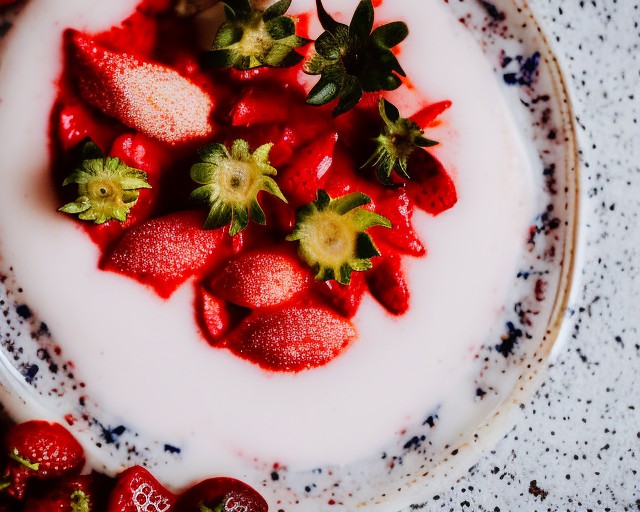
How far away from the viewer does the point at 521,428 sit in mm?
1298

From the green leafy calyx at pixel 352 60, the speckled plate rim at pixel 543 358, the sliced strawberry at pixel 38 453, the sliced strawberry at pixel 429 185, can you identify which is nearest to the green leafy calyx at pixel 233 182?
the green leafy calyx at pixel 352 60

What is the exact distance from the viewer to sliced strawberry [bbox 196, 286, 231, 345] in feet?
3.81

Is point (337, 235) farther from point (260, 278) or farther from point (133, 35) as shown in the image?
point (133, 35)

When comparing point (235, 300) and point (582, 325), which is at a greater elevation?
point (235, 300)

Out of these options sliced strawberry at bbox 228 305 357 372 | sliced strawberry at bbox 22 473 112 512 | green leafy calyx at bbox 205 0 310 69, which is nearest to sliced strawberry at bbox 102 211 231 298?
sliced strawberry at bbox 228 305 357 372

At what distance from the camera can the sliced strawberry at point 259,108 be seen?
111 centimetres

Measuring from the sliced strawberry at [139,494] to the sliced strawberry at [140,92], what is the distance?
0.59 metres

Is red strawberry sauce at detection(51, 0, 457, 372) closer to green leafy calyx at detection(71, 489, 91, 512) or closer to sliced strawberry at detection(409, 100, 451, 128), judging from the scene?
sliced strawberry at detection(409, 100, 451, 128)

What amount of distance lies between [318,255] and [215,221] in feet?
0.59

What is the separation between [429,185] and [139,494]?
749mm

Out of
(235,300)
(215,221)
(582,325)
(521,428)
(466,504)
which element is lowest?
(466,504)

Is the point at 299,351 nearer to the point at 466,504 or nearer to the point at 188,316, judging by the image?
the point at 188,316

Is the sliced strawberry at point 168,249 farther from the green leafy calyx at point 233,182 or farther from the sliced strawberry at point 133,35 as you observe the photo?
the sliced strawberry at point 133,35

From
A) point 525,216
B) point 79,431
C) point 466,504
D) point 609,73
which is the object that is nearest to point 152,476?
point 79,431
